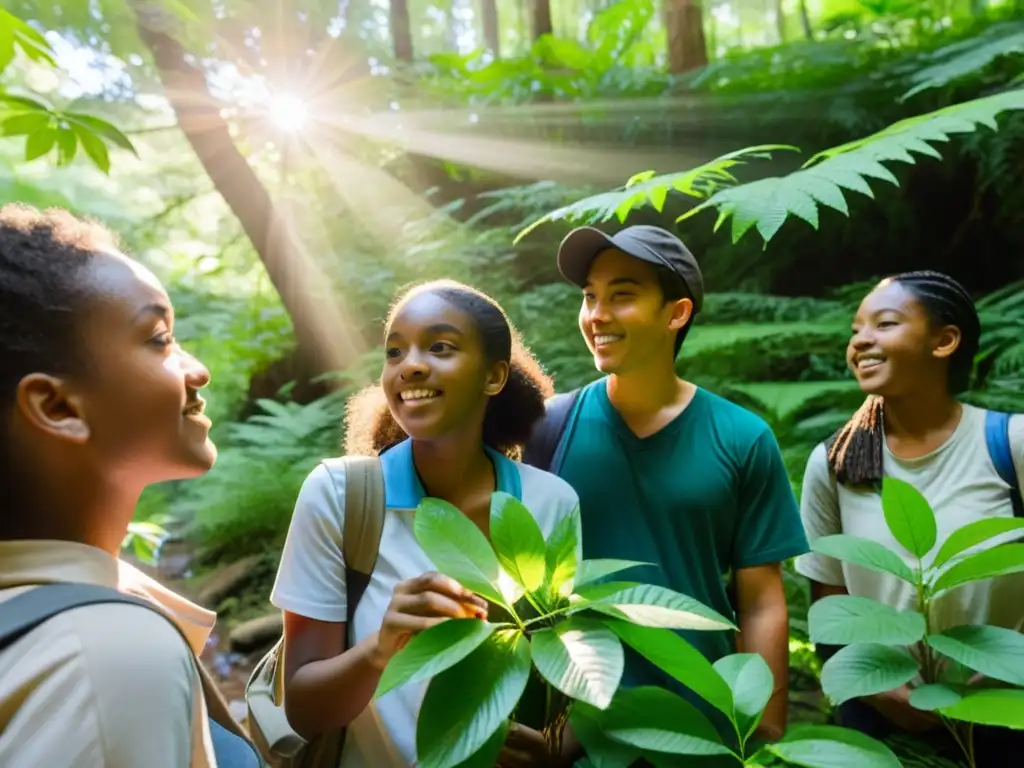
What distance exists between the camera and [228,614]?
4676 mm

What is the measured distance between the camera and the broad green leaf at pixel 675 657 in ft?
2.91

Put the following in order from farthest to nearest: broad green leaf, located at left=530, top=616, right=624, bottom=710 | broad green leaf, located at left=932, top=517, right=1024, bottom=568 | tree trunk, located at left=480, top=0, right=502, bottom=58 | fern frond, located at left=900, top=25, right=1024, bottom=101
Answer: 1. tree trunk, located at left=480, top=0, right=502, bottom=58
2. fern frond, located at left=900, top=25, right=1024, bottom=101
3. broad green leaf, located at left=932, top=517, right=1024, bottom=568
4. broad green leaf, located at left=530, top=616, right=624, bottom=710

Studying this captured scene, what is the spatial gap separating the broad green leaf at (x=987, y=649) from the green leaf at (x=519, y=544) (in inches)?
29.4

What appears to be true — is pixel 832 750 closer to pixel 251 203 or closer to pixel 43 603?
pixel 43 603

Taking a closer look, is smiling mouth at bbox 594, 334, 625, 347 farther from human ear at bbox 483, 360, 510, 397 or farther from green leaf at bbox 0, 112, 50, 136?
green leaf at bbox 0, 112, 50, 136

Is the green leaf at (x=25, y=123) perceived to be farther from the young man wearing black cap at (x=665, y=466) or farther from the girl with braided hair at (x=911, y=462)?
the girl with braided hair at (x=911, y=462)

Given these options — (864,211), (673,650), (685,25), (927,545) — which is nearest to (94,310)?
(673,650)

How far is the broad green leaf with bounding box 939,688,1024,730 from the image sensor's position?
969mm

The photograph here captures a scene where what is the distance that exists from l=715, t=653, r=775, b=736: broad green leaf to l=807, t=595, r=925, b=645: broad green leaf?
0.58 feet

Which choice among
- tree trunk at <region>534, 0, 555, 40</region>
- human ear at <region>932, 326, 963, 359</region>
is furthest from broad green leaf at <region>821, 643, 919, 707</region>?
tree trunk at <region>534, 0, 555, 40</region>

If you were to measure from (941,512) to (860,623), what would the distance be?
2.46 feet

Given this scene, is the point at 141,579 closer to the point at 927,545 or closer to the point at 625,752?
the point at 625,752

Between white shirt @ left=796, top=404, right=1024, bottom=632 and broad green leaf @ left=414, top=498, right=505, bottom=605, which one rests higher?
broad green leaf @ left=414, top=498, right=505, bottom=605

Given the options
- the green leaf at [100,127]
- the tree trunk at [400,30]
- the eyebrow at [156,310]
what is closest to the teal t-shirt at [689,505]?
the eyebrow at [156,310]
